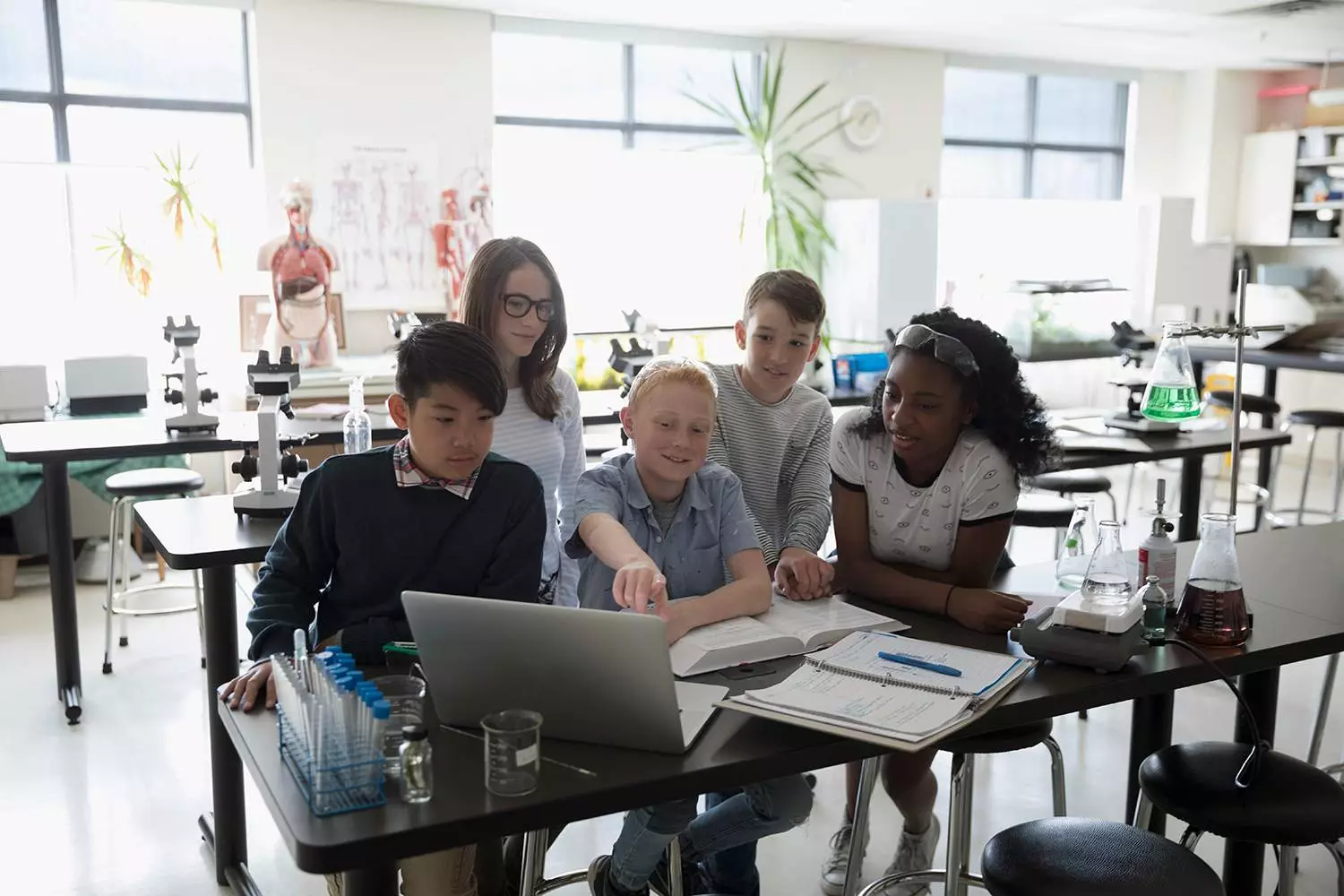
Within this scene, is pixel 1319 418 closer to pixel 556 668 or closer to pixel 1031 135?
pixel 1031 135

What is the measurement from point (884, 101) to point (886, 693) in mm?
6635

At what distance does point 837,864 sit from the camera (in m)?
2.48

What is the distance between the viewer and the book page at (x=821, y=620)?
1.75 meters

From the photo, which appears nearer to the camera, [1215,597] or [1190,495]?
[1215,597]

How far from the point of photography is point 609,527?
1783 mm

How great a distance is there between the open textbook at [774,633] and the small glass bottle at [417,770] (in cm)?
44

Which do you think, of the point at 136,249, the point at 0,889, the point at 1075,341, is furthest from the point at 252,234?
the point at 1075,341

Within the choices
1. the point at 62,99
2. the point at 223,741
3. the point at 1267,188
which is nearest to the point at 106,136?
the point at 62,99

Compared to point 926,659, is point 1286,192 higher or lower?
higher

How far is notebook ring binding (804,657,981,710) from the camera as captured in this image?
150 cm

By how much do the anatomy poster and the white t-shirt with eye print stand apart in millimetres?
4506

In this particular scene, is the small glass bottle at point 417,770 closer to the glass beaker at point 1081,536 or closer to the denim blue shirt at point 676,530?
the denim blue shirt at point 676,530

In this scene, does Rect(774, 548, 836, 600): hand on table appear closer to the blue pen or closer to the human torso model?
the blue pen

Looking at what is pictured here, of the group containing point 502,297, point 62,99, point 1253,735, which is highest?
point 62,99
